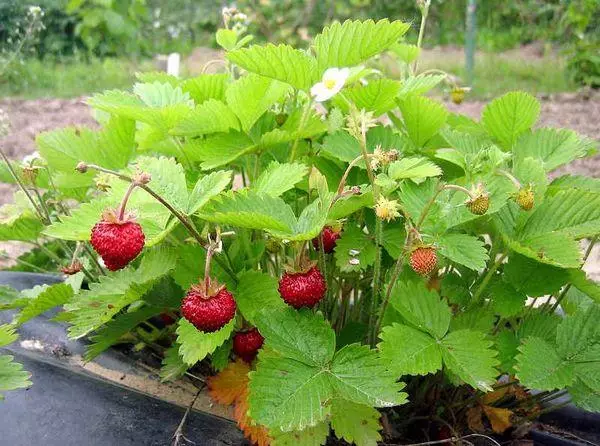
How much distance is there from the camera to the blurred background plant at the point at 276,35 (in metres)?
6.59

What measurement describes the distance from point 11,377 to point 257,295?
1.14 feet

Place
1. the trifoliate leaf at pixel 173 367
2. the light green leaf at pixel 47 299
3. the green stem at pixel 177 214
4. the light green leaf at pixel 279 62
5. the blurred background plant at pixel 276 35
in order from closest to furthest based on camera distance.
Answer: the green stem at pixel 177 214
the light green leaf at pixel 279 62
the light green leaf at pixel 47 299
the trifoliate leaf at pixel 173 367
the blurred background plant at pixel 276 35

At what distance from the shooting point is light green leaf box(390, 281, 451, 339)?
3.50 feet

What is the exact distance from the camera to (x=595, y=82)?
598 cm

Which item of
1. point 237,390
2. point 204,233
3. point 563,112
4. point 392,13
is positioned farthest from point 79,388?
point 392,13

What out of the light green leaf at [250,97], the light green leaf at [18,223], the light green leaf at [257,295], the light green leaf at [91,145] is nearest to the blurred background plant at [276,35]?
the light green leaf at [18,223]

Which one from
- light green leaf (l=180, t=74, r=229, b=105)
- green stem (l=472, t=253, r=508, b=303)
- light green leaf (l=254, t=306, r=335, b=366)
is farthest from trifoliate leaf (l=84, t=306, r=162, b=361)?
green stem (l=472, t=253, r=508, b=303)

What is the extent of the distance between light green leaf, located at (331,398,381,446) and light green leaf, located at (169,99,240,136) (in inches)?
18.1

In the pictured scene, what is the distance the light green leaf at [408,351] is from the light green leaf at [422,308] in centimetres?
2

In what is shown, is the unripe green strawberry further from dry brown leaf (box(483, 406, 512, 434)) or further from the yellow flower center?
dry brown leaf (box(483, 406, 512, 434))

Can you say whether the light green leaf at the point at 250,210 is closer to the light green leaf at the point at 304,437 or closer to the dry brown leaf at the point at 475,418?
the light green leaf at the point at 304,437

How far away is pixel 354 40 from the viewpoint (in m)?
1.00

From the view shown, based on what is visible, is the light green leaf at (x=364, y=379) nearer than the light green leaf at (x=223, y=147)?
Yes

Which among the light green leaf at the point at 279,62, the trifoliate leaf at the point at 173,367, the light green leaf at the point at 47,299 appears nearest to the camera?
the light green leaf at the point at 279,62
